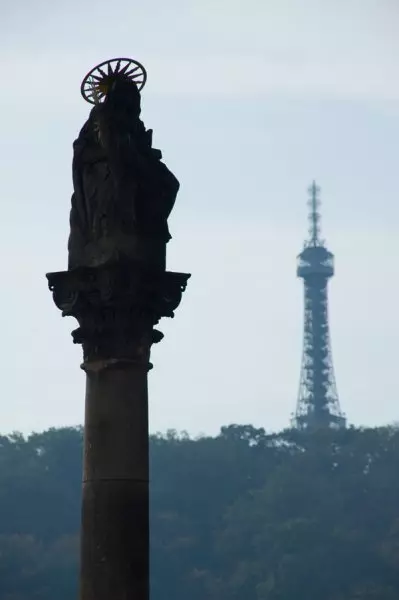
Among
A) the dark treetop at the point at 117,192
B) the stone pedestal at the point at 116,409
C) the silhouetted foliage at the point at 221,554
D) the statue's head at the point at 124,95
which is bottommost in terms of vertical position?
the stone pedestal at the point at 116,409

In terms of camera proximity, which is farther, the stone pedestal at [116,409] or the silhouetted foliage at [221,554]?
the silhouetted foliage at [221,554]

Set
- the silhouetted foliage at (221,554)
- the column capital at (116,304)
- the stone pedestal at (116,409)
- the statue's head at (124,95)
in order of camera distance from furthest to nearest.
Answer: the silhouetted foliage at (221,554)
the statue's head at (124,95)
the column capital at (116,304)
the stone pedestal at (116,409)

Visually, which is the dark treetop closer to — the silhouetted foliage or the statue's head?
the statue's head

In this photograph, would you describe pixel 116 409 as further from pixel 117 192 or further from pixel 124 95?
pixel 124 95

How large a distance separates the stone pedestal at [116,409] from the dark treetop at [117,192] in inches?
9.5

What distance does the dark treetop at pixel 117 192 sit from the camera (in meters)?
20.9

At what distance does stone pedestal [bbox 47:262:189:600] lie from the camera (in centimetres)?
2031

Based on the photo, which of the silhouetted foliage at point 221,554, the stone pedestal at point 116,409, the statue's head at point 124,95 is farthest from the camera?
the silhouetted foliage at point 221,554

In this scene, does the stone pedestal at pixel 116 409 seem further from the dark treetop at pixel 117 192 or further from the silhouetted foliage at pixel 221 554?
the silhouetted foliage at pixel 221 554

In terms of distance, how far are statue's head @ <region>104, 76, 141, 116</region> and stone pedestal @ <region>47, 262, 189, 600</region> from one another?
5.87 ft

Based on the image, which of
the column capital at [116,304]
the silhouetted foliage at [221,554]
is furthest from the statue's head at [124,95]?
the silhouetted foliage at [221,554]

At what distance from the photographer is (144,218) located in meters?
21.0

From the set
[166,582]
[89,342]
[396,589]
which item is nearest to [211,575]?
[166,582]

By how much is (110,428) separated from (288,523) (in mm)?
174326
